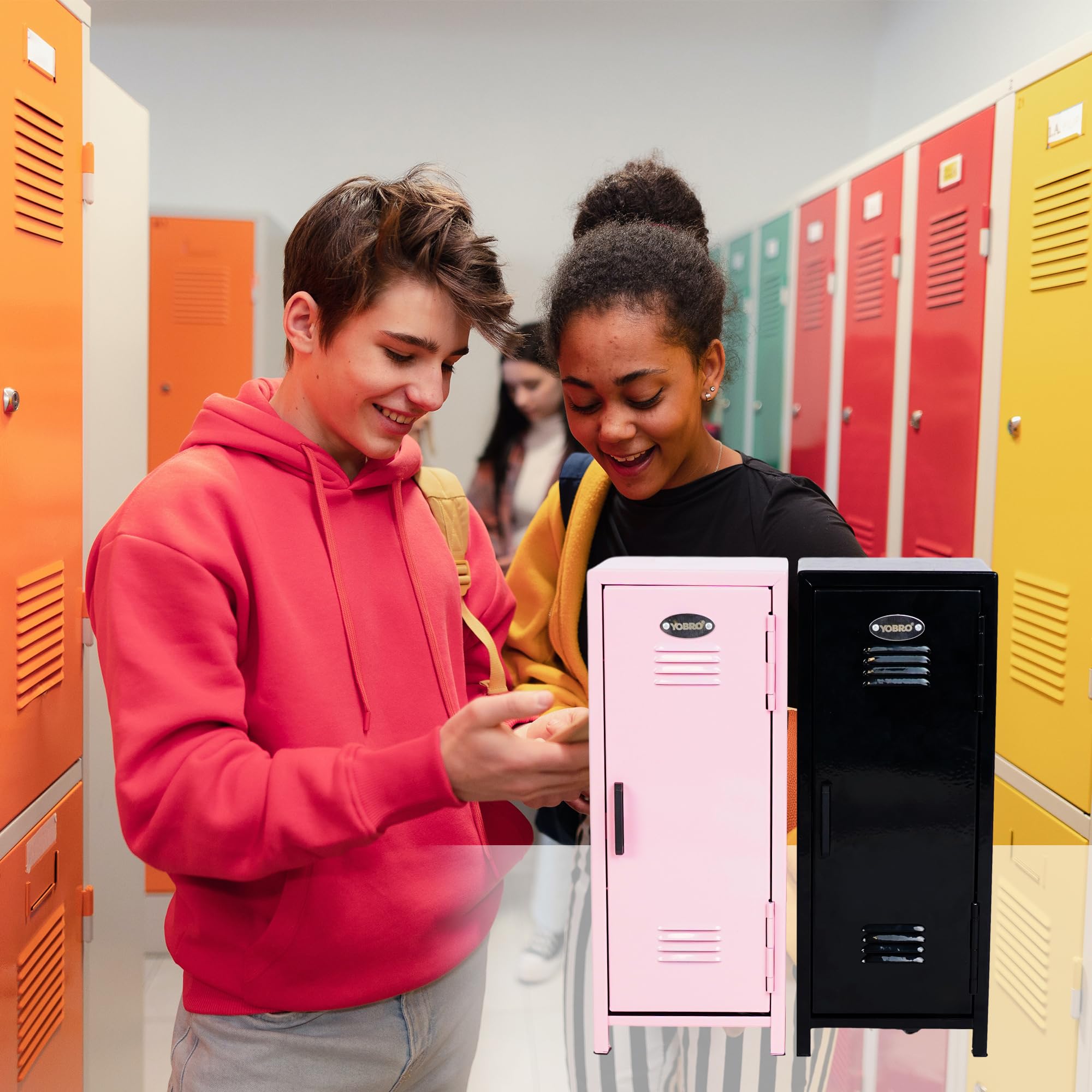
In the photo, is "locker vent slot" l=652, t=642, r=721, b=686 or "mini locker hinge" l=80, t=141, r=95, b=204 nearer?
"locker vent slot" l=652, t=642, r=721, b=686

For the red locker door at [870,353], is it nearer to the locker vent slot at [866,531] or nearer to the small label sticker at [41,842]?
the locker vent slot at [866,531]

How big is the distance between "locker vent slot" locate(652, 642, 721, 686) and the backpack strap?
29 centimetres

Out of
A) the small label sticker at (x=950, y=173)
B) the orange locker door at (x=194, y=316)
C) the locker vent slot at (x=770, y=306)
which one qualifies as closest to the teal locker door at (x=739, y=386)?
the locker vent slot at (x=770, y=306)

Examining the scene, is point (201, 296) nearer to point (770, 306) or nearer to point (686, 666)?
point (770, 306)

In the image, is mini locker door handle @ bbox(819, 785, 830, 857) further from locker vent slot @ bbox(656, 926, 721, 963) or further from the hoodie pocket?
the hoodie pocket

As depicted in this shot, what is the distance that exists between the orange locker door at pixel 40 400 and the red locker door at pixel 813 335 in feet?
7.05

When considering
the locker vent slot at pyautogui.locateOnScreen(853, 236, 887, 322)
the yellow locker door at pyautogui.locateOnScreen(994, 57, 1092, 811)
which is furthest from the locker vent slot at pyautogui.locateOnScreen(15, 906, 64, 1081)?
the locker vent slot at pyautogui.locateOnScreen(853, 236, 887, 322)

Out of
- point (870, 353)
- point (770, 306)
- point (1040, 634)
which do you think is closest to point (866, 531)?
point (870, 353)

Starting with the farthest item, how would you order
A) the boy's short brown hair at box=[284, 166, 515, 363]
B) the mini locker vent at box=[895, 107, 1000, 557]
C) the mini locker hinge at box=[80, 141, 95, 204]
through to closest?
the mini locker vent at box=[895, 107, 1000, 557] < the mini locker hinge at box=[80, 141, 95, 204] < the boy's short brown hair at box=[284, 166, 515, 363]

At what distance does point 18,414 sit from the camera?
1.30 meters

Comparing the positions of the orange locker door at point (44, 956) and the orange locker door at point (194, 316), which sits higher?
the orange locker door at point (194, 316)

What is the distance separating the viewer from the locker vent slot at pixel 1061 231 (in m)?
1.71

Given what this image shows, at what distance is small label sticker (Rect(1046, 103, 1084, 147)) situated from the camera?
68.0 inches

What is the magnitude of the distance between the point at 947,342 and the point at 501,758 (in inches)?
76.4
